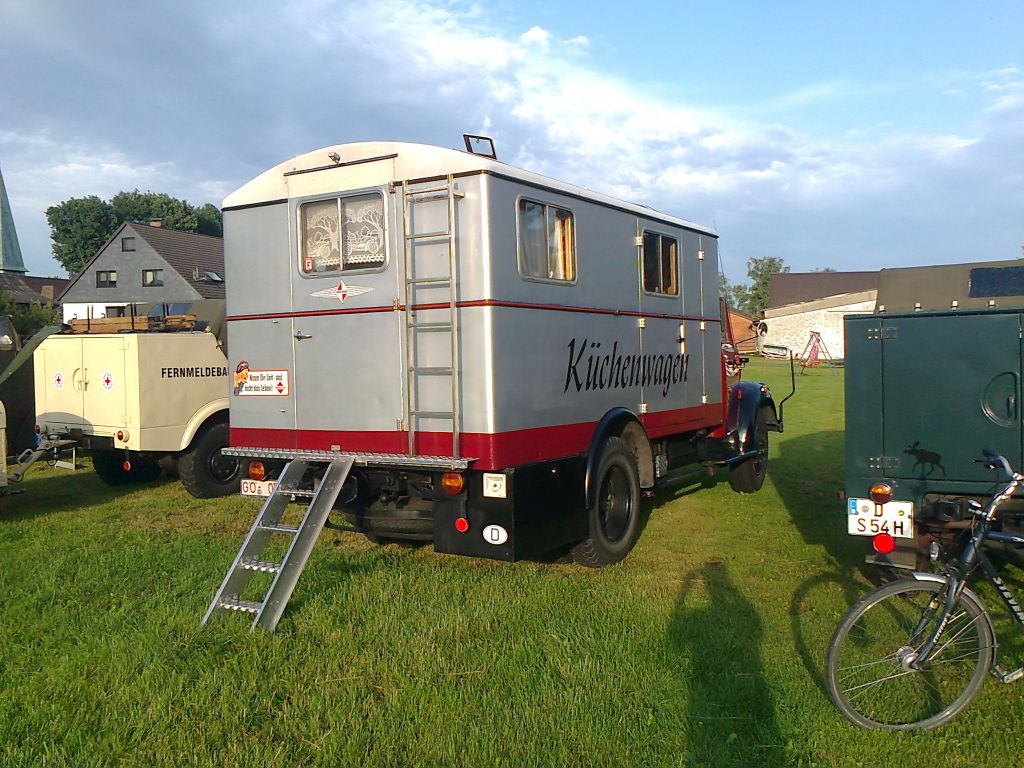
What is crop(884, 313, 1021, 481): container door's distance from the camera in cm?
470

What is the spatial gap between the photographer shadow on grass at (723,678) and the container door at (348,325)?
2298 mm

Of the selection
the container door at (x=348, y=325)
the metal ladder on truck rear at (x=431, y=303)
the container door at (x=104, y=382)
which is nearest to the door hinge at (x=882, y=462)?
the metal ladder on truck rear at (x=431, y=303)

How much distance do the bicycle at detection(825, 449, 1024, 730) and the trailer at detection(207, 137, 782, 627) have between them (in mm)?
2284

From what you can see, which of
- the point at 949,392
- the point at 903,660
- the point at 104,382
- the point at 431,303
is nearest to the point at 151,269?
the point at 104,382

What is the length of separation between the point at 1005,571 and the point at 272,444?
215 inches

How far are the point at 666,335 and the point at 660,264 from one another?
2.20 feet

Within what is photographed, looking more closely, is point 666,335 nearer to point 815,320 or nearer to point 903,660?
point 903,660

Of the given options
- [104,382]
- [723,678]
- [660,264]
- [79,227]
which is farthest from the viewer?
[79,227]

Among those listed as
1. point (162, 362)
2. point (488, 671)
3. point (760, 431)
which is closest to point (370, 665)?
point (488, 671)

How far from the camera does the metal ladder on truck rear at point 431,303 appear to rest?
5.43 metres

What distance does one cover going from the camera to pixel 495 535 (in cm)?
545

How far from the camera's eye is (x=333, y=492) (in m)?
5.61

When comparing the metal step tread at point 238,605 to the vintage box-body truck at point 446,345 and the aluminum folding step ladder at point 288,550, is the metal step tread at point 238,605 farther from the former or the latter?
the vintage box-body truck at point 446,345

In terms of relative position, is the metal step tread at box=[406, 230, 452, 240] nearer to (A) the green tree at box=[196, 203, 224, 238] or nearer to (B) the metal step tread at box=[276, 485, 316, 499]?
(B) the metal step tread at box=[276, 485, 316, 499]
